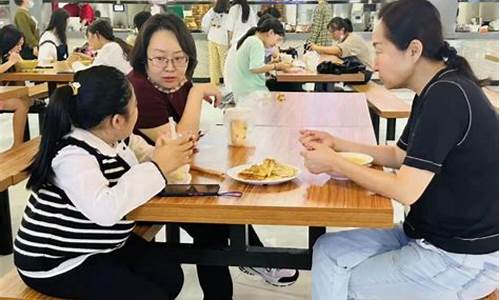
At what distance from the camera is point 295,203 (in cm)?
159

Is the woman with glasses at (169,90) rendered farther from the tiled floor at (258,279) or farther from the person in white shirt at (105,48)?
the person in white shirt at (105,48)

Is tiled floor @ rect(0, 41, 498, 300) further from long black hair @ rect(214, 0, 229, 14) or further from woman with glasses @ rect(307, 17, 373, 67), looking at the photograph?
long black hair @ rect(214, 0, 229, 14)

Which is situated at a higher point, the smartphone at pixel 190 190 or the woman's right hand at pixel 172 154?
the woman's right hand at pixel 172 154

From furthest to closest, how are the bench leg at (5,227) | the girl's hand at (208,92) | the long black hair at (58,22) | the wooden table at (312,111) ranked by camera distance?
the long black hair at (58,22) < the bench leg at (5,227) < the wooden table at (312,111) < the girl's hand at (208,92)

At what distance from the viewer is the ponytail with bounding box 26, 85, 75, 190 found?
166 centimetres

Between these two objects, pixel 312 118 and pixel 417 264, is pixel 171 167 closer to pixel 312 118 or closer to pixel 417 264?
pixel 417 264

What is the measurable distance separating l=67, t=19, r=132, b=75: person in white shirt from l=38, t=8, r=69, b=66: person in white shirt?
1.86ft

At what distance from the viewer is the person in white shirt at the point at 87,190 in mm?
1625

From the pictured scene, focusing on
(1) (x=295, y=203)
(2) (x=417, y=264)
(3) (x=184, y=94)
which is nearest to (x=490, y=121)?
(2) (x=417, y=264)

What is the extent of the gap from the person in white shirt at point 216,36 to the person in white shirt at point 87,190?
7023 millimetres

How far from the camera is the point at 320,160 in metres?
1.71

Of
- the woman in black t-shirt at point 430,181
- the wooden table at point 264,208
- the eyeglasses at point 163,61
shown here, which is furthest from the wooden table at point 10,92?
the woman in black t-shirt at point 430,181

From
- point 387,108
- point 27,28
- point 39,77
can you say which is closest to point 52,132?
point 387,108

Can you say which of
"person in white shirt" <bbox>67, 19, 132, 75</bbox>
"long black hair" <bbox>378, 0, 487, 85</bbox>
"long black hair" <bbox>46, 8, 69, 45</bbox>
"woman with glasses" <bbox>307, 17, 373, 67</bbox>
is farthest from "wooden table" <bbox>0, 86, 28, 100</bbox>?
A: "woman with glasses" <bbox>307, 17, 373, 67</bbox>
